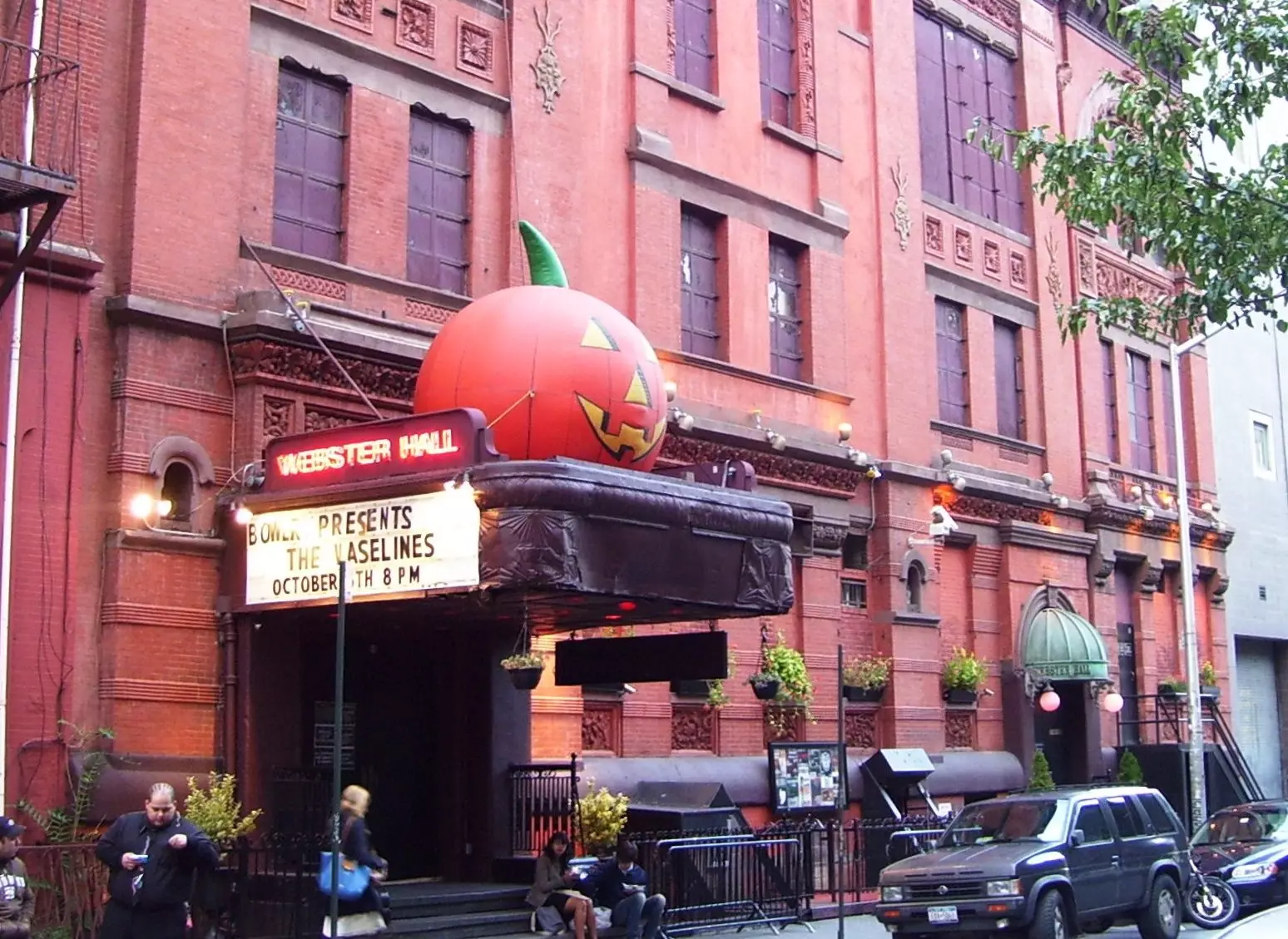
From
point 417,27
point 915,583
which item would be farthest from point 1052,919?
point 417,27

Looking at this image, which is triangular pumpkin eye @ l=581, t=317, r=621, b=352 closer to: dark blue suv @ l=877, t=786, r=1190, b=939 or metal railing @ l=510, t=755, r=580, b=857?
metal railing @ l=510, t=755, r=580, b=857

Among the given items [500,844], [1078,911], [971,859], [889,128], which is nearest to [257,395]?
[500,844]

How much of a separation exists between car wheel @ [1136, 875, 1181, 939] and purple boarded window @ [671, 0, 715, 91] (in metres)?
12.6

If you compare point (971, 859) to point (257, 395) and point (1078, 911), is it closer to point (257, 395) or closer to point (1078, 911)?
point (1078, 911)

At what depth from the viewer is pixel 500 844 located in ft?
61.6

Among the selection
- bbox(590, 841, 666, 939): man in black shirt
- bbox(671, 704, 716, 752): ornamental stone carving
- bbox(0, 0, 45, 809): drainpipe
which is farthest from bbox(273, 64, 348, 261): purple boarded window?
bbox(671, 704, 716, 752): ornamental stone carving

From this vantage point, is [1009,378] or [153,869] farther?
[1009,378]

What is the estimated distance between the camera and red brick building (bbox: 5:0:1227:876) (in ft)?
51.9

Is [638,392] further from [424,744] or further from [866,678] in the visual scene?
[866,678]

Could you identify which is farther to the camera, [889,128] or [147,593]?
[889,128]

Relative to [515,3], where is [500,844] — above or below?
below

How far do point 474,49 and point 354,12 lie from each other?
6.01 feet

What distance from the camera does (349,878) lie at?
12867mm

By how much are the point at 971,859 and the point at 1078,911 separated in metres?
1.21
